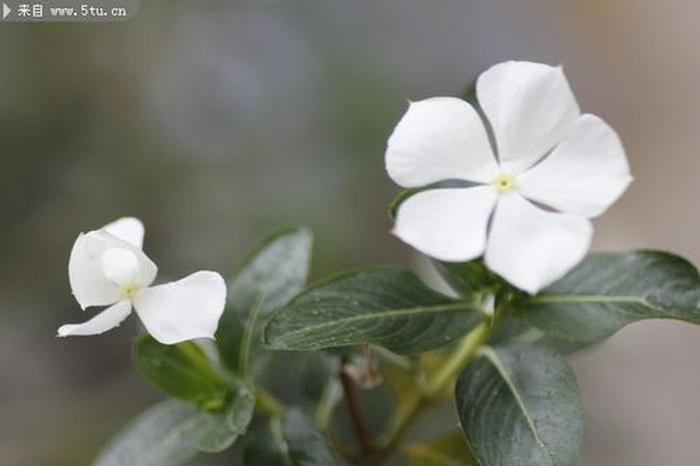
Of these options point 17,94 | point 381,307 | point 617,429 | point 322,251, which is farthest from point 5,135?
point 381,307

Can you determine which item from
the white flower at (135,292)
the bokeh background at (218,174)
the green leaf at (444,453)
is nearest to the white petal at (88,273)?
the white flower at (135,292)

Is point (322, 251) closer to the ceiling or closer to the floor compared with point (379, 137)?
closer to the floor

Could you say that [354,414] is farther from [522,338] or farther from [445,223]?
[445,223]

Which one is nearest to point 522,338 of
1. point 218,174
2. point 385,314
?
point 385,314

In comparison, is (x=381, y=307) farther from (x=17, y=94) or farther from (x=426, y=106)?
(x=17, y=94)

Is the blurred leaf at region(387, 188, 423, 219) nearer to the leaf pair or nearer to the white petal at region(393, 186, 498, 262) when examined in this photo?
the white petal at region(393, 186, 498, 262)

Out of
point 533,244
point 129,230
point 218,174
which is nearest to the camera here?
point 533,244
